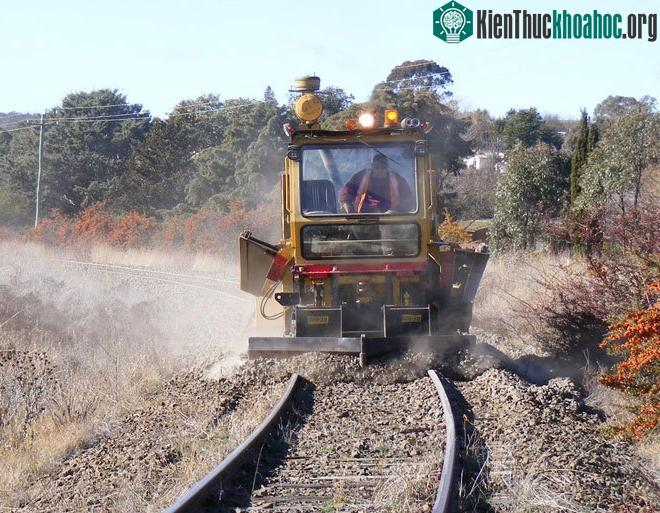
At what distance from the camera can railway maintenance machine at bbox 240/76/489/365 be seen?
1104cm

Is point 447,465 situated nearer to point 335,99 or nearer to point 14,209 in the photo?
point 335,99

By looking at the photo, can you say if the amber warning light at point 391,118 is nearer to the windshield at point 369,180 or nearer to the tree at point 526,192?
the windshield at point 369,180

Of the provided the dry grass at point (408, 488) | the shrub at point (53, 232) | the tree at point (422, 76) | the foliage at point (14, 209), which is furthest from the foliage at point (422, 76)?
the dry grass at point (408, 488)

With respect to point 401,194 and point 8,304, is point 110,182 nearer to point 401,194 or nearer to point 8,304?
point 8,304

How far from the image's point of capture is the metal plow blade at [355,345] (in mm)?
10680

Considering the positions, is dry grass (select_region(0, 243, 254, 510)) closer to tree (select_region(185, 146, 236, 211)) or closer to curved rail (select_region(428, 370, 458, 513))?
curved rail (select_region(428, 370, 458, 513))

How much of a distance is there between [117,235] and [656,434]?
34.5 metres

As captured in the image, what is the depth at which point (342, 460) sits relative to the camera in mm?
7148

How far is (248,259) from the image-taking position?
11719mm

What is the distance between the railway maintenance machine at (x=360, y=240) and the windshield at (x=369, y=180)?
0.5 inches

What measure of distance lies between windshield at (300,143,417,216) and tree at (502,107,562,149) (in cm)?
4691

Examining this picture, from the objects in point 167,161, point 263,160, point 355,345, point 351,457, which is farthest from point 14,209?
point 351,457

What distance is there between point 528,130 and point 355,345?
5029 centimetres

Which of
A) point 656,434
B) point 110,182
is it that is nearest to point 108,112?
point 110,182
